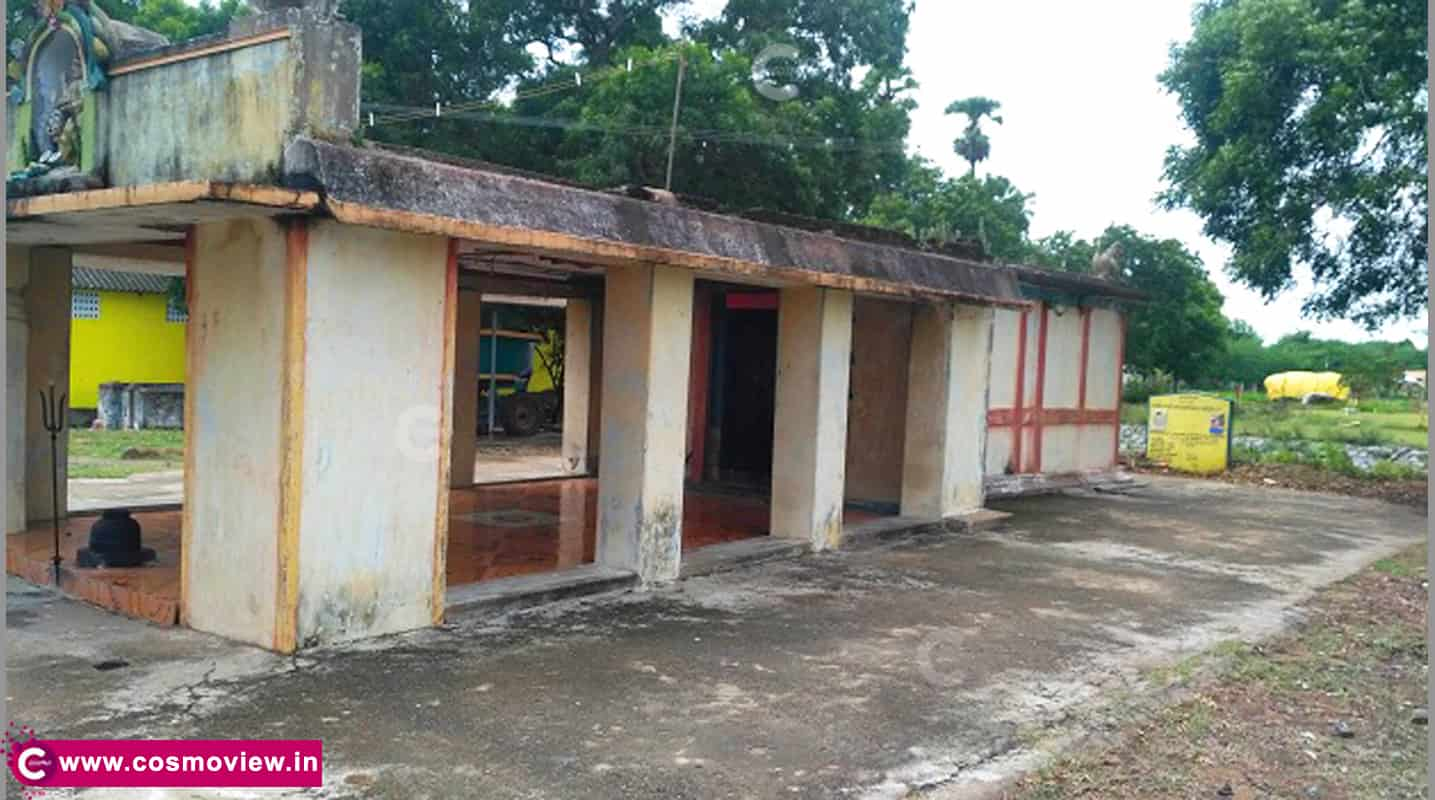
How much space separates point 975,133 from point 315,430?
3571cm

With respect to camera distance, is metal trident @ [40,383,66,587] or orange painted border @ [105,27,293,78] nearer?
orange painted border @ [105,27,293,78]

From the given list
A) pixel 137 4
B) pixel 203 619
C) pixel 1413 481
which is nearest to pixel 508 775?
pixel 203 619

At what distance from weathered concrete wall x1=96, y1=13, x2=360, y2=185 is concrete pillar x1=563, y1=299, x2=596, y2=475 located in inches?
283

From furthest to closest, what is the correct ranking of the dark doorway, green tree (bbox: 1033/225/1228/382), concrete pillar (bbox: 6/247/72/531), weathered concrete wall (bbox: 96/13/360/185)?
1. green tree (bbox: 1033/225/1228/382)
2. the dark doorway
3. concrete pillar (bbox: 6/247/72/531)
4. weathered concrete wall (bbox: 96/13/360/185)

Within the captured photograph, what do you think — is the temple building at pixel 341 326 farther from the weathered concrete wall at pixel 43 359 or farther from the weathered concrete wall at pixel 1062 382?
the weathered concrete wall at pixel 1062 382

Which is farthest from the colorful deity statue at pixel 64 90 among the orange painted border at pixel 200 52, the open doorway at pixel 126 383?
the open doorway at pixel 126 383

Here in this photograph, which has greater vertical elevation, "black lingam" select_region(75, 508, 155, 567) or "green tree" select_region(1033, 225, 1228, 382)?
"green tree" select_region(1033, 225, 1228, 382)

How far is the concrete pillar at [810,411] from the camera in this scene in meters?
9.30

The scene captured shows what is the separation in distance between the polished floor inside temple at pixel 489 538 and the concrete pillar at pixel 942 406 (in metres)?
1.61

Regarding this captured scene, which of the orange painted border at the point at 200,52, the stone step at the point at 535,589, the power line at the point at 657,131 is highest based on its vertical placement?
the power line at the point at 657,131

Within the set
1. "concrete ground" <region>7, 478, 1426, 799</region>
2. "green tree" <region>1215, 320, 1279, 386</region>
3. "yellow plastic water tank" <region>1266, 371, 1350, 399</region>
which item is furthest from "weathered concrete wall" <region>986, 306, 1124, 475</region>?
"green tree" <region>1215, 320, 1279, 386</region>

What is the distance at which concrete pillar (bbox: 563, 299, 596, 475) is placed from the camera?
44.8 ft

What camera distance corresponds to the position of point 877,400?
12.1m

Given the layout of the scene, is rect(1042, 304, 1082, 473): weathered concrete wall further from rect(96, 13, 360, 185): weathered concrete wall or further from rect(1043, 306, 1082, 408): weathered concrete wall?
rect(96, 13, 360, 185): weathered concrete wall
